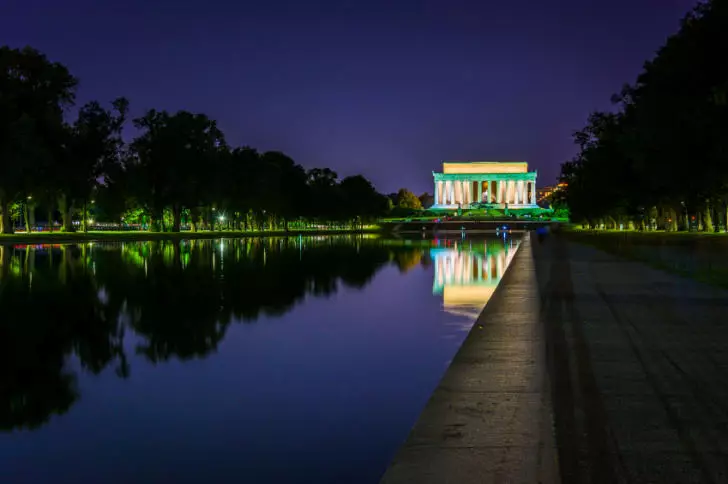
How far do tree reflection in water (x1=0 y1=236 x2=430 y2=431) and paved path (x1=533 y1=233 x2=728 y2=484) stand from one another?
226 inches

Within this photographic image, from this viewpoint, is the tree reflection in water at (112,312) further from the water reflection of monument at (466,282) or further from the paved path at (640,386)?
the paved path at (640,386)

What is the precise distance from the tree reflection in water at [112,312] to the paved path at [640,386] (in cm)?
574

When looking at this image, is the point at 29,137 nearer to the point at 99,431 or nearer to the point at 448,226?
the point at 99,431

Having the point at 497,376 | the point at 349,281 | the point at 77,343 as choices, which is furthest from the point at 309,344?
the point at 349,281

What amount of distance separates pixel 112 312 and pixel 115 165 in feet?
215

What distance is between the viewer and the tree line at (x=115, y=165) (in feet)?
211

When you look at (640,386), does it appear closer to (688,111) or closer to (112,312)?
(112,312)

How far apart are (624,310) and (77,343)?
419 inches

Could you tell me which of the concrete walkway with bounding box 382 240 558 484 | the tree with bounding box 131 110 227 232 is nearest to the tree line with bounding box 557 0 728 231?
the concrete walkway with bounding box 382 240 558 484

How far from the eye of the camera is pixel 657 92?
3831 cm

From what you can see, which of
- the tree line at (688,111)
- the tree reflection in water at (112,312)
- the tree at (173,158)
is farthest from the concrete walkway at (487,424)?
the tree at (173,158)

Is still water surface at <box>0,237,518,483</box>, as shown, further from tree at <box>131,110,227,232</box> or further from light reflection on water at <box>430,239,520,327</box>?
tree at <box>131,110,227,232</box>

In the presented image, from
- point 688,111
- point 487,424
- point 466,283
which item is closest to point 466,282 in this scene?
point 466,283

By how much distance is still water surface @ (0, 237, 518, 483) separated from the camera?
7301mm
